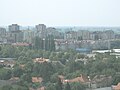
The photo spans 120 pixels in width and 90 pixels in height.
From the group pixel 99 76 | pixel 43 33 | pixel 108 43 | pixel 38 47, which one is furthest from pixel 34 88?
pixel 43 33

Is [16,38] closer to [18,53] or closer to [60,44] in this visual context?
[60,44]

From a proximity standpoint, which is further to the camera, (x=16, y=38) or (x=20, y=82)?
(x=16, y=38)

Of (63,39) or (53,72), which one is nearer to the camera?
(53,72)

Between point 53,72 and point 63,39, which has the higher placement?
point 53,72

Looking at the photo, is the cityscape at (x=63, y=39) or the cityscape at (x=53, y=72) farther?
the cityscape at (x=63, y=39)

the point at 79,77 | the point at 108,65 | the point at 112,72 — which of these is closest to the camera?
the point at 79,77

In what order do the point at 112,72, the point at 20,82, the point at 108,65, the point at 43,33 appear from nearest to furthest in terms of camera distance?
the point at 20,82
the point at 112,72
the point at 108,65
the point at 43,33

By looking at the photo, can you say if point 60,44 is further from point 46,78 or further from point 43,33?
point 46,78

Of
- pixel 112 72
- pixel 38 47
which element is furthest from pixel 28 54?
pixel 112 72

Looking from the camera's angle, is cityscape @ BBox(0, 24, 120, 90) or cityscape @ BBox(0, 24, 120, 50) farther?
cityscape @ BBox(0, 24, 120, 50)
